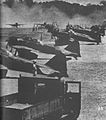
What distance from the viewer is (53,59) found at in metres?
1.74

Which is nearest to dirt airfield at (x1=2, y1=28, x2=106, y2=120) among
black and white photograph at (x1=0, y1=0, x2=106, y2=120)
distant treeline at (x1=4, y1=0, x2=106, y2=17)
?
black and white photograph at (x1=0, y1=0, x2=106, y2=120)

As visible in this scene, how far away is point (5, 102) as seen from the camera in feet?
5.41

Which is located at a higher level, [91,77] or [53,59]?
[53,59]

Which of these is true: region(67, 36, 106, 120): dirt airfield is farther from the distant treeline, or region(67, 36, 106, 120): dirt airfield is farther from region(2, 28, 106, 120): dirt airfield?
the distant treeline

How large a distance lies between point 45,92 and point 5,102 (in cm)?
26

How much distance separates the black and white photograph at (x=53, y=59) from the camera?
5.49 ft

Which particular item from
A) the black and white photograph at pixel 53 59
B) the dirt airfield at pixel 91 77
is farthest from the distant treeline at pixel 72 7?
the dirt airfield at pixel 91 77

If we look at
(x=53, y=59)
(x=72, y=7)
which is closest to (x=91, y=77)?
(x=53, y=59)

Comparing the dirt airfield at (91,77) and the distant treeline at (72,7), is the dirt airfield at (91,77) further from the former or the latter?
the distant treeline at (72,7)

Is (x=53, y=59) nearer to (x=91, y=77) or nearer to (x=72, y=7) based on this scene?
(x=91, y=77)

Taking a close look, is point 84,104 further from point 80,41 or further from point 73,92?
point 80,41

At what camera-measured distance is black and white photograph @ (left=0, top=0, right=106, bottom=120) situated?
1674 millimetres

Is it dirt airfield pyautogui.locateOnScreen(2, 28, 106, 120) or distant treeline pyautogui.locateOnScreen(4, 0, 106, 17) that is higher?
distant treeline pyautogui.locateOnScreen(4, 0, 106, 17)

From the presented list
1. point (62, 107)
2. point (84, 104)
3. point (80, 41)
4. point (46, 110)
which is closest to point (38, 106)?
point (46, 110)
